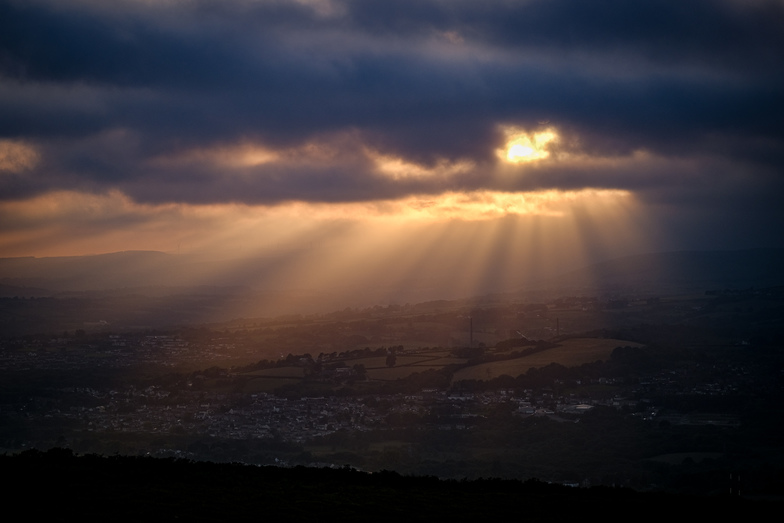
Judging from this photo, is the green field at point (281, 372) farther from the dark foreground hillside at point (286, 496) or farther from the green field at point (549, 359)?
the dark foreground hillside at point (286, 496)

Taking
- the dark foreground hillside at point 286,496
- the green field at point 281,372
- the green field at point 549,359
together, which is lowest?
the dark foreground hillside at point 286,496

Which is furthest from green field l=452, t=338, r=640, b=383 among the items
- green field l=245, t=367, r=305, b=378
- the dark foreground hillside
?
the dark foreground hillside

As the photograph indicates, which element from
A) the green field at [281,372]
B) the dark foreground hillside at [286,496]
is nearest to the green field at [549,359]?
the green field at [281,372]

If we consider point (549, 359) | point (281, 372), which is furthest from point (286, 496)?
point (549, 359)

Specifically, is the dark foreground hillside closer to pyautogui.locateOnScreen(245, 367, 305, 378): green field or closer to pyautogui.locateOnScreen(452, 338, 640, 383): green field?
pyautogui.locateOnScreen(452, 338, 640, 383): green field

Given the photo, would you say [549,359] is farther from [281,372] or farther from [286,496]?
[286,496]

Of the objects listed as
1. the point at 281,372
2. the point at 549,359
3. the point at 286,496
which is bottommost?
the point at 286,496

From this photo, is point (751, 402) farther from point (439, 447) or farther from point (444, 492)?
point (444, 492)

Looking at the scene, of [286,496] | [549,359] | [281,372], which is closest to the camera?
[286,496]
